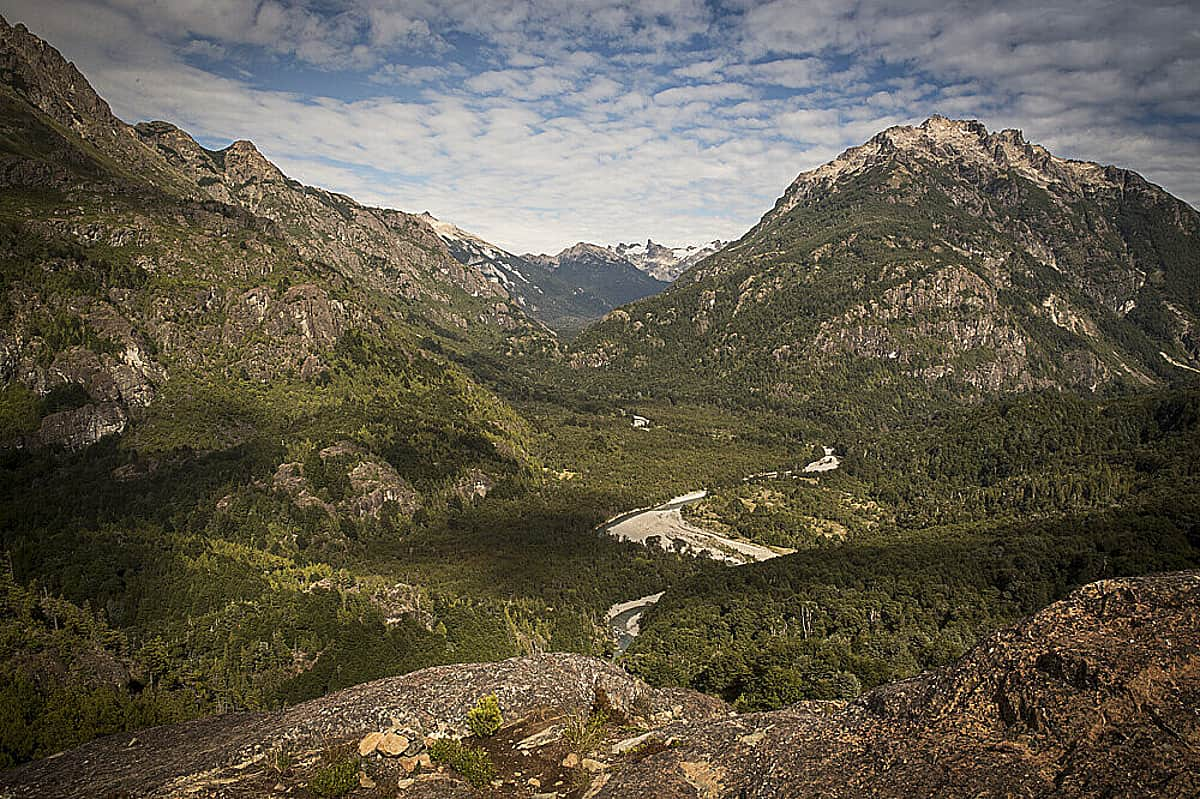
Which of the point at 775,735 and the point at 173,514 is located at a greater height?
the point at 173,514

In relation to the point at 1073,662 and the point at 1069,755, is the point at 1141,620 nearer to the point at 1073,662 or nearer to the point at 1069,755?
the point at 1073,662

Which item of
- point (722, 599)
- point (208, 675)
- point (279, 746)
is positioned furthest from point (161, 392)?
point (279, 746)

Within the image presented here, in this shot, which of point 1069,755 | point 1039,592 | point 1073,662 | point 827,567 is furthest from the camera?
point 827,567

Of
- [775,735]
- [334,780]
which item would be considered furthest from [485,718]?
[775,735]

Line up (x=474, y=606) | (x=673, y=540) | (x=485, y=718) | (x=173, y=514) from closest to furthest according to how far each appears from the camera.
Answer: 1. (x=485, y=718)
2. (x=474, y=606)
3. (x=173, y=514)
4. (x=673, y=540)

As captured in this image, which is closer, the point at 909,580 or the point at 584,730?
the point at 584,730

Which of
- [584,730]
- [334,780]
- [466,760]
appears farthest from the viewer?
[584,730]

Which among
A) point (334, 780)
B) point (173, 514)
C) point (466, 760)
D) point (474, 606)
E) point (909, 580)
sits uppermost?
point (173, 514)

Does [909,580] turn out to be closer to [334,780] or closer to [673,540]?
[673,540]

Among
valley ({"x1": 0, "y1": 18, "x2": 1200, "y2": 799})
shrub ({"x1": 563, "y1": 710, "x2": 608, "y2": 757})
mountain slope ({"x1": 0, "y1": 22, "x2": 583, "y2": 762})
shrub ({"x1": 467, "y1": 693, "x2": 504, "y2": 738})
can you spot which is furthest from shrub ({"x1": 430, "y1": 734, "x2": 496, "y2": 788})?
mountain slope ({"x1": 0, "y1": 22, "x2": 583, "y2": 762})
